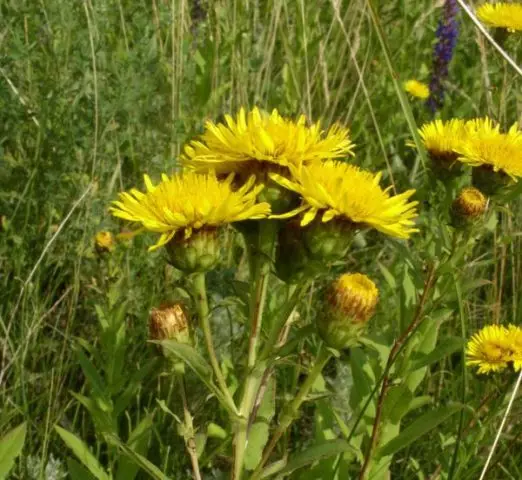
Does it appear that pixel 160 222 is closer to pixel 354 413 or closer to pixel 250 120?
pixel 250 120

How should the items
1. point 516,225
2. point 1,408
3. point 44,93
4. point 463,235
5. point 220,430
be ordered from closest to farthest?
point 220,430 < point 463,235 < point 1,408 < point 44,93 < point 516,225

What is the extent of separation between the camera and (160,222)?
3.10 ft

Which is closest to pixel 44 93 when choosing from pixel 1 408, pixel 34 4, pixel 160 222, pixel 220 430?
pixel 34 4

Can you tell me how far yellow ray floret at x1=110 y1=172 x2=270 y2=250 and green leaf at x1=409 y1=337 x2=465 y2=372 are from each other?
1.47 ft

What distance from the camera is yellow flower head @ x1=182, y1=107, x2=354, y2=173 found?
3.21 feet

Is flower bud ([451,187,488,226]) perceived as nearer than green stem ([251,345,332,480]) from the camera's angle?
No

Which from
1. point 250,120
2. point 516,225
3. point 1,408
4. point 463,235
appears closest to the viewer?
point 250,120

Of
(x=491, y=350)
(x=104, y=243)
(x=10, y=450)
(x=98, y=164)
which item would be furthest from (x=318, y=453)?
(x=98, y=164)

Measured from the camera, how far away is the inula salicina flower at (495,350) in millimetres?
1515

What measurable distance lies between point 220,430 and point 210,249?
473 millimetres

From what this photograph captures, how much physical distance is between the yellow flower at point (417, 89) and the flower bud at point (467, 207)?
1.53 m

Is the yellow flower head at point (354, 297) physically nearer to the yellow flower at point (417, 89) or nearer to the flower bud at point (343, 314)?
the flower bud at point (343, 314)

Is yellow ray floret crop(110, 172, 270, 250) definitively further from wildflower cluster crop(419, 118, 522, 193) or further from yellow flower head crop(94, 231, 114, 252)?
yellow flower head crop(94, 231, 114, 252)

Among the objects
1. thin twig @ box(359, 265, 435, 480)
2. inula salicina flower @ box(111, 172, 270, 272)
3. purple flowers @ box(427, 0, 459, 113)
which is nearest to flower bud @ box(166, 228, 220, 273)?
inula salicina flower @ box(111, 172, 270, 272)
